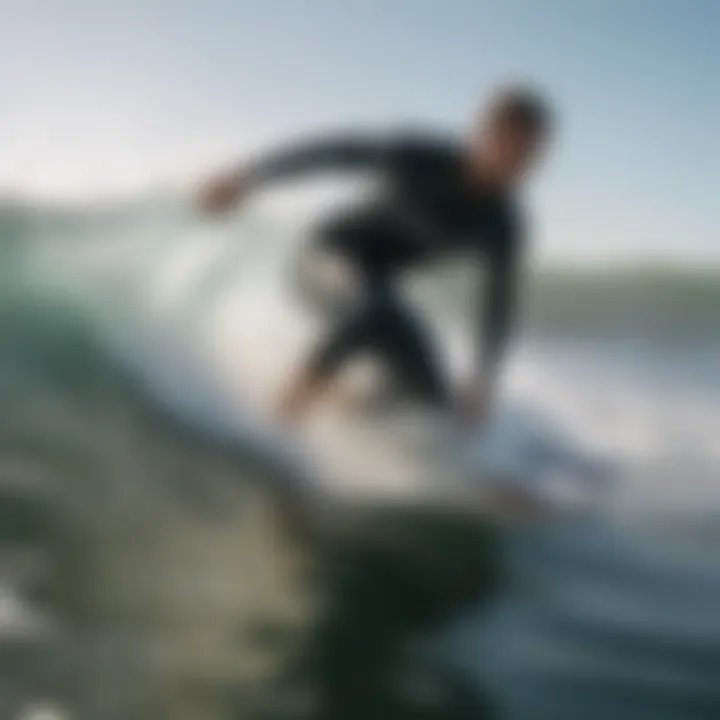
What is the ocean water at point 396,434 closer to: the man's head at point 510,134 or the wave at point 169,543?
the wave at point 169,543

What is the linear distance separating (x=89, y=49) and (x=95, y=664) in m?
0.66

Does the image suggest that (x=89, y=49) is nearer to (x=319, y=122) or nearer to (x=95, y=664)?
(x=319, y=122)

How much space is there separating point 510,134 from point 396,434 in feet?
1.13

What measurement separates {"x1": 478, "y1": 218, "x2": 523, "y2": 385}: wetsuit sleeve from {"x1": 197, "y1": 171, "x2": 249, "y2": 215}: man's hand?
277mm

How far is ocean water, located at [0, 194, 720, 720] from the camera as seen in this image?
4.38 feet

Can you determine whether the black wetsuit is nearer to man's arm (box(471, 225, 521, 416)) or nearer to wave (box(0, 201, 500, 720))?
man's arm (box(471, 225, 521, 416))

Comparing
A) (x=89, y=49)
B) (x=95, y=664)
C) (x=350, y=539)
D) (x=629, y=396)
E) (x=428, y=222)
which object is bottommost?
(x=95, y=664)

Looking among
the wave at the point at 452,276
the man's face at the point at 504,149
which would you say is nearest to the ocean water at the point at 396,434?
the wave at the point at 452,276

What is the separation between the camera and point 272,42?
145 cm

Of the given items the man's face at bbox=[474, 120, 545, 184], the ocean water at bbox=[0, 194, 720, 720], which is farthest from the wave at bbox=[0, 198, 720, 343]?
the man's face at bbox=[474, 120, 545, 184]

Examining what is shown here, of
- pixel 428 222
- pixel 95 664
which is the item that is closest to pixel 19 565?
pixel 95 664

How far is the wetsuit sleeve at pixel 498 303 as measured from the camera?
4.55ft

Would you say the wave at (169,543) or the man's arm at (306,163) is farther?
the man's arm at (306,163)

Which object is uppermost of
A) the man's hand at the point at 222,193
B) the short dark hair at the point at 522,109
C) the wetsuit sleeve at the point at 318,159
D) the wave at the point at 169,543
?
the short dark hair at the point at 522,109
